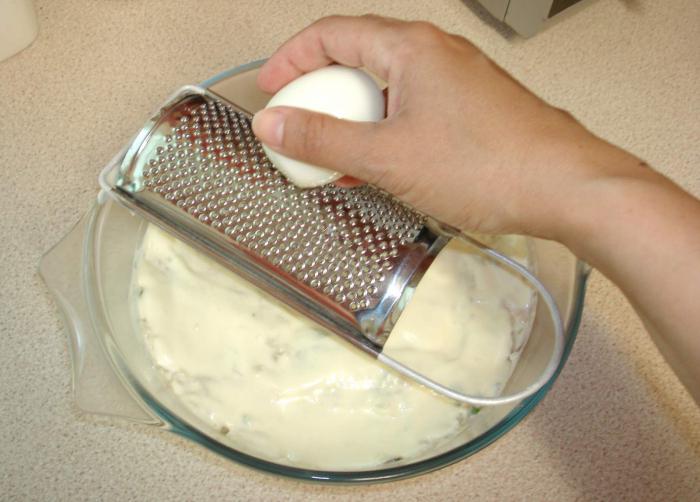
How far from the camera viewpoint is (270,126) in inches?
24.4

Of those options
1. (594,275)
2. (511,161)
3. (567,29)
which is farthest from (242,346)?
(567,29)

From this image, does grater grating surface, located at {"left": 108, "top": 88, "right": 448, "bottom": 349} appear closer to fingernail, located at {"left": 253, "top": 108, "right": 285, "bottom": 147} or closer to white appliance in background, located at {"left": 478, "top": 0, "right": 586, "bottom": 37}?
fingernail, located at {"left": 253, "top": 108, "right": 285, "bottom": 147}

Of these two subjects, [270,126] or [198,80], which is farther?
[198,80]

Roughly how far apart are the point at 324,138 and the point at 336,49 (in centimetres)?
16

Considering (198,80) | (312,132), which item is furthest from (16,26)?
(312,132)

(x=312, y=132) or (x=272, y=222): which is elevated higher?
(x=312, y=132)

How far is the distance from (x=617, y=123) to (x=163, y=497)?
2.66 feet

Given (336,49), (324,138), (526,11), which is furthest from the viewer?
(526,11)

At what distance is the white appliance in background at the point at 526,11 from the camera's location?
0.98 metres

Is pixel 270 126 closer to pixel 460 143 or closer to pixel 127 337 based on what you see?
pixel 460 143

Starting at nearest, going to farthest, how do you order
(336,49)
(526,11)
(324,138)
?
(324,138), (336,49), (526,11)

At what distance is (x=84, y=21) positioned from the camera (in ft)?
3.56

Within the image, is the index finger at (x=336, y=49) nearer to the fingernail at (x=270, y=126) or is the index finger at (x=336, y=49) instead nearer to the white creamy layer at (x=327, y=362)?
the fingernail at (x=270, y=126)

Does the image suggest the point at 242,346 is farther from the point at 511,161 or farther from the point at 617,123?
the point at 617,123
